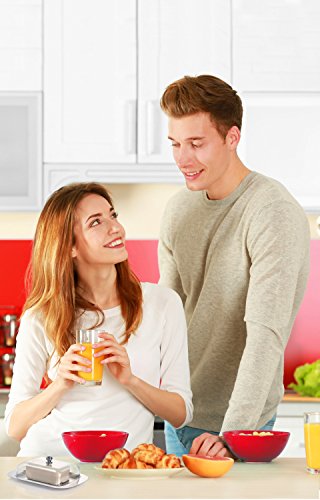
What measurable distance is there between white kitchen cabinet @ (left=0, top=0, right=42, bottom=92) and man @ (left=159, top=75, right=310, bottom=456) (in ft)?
5.07

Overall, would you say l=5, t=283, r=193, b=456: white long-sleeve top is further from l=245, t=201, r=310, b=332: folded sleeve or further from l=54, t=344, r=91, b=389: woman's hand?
l=245, t=201, r=310, b=332: folded sleeve

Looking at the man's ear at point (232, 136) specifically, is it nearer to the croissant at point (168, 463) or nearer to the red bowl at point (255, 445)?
the red bowl at point (255, 445)

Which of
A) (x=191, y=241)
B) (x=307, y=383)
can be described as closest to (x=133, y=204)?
(x=307, y=383)

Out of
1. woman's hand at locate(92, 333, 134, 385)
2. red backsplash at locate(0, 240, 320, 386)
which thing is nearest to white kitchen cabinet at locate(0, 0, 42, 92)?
red backsplash at locate(0, 240, 320, 386)

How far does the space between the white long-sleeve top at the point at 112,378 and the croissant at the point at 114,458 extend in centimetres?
47

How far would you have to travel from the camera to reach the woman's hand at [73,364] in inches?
84.7

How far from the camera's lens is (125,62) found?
401cm

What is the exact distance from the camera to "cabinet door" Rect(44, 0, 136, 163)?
13.1 ft

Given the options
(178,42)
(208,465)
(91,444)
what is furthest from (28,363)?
(178,42)

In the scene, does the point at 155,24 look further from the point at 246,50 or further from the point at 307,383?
the point at 307,383

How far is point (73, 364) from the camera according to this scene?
216cm

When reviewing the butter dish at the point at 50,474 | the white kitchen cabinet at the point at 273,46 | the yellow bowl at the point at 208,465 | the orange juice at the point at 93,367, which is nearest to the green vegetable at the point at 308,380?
the white kitchen cabinet at the point at 273,46

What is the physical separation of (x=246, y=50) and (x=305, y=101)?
33 cm

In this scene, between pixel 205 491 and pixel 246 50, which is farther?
pixel 246 50
